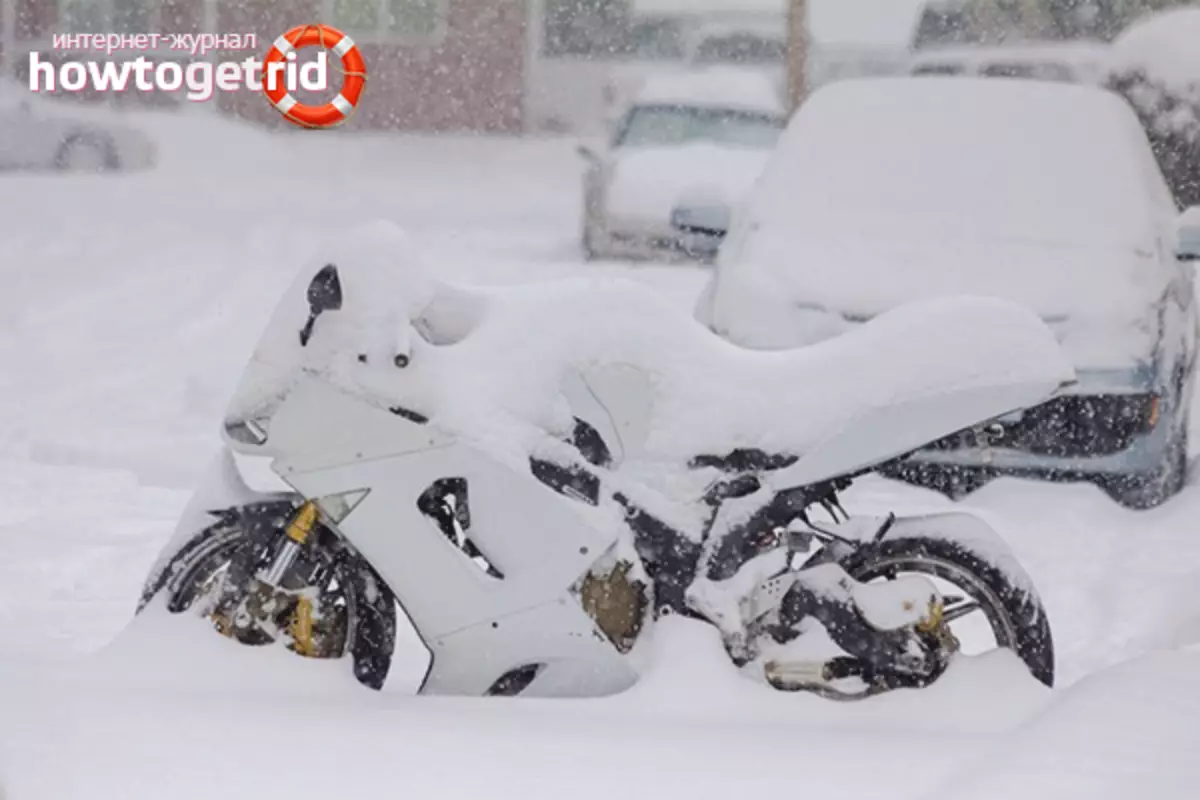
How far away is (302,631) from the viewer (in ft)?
14.4

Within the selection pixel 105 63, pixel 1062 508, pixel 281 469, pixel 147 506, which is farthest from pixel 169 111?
pixel 281 469

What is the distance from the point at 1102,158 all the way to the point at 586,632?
430cm

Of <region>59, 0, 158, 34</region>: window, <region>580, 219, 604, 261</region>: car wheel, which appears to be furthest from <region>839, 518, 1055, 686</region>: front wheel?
<region>59, 0, 158, 34</region>: window

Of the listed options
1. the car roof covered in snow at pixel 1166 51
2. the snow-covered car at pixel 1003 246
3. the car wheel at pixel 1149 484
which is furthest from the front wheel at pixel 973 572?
the car roof covered in snow at pixel 1166 51

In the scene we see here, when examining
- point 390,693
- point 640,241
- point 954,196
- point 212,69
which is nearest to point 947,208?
point 954,196

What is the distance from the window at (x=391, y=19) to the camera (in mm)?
23953

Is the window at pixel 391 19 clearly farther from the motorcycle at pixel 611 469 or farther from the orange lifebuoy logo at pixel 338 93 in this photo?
the motorcycle at pixel 611 469

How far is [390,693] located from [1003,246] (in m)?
3.72

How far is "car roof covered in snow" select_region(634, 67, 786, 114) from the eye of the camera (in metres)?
14.4

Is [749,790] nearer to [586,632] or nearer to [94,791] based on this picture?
[586,632]

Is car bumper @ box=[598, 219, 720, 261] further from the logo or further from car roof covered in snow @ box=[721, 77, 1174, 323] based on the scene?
the logo

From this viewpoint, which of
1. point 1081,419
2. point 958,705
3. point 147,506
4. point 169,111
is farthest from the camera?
point 169,111

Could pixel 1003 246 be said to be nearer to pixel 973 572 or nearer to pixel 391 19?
pixel 973 572

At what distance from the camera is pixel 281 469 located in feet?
13.9
